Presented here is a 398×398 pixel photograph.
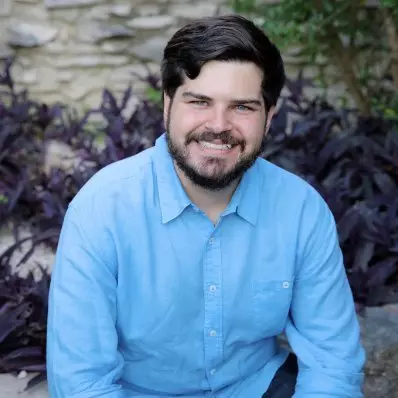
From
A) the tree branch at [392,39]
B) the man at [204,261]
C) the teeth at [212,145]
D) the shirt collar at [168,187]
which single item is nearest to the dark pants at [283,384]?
the man at [204,261]

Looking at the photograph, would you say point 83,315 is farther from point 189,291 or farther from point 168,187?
point 168,187

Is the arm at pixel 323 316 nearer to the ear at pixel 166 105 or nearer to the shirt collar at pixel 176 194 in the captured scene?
the shirt collar at pixel 176 194

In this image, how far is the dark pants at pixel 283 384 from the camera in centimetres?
218

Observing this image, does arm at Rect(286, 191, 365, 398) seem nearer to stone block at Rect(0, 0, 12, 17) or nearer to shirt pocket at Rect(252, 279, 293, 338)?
shirt pocket at Rect(252, 279, 293, 338)

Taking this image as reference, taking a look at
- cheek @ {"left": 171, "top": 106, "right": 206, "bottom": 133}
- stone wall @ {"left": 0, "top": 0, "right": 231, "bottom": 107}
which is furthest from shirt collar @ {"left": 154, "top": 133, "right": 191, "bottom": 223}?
stone wall @ {"left": 0, "top": 0, "right": 231, "bottom": 107}

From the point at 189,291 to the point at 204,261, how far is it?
0.29 ft

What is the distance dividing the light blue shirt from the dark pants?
29 millimetres

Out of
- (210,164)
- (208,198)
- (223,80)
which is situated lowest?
(208,198)

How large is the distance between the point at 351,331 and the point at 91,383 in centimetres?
74

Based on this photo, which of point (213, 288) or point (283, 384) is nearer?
point (213, 288)

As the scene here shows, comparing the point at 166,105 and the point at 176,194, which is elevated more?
the point at 166,105

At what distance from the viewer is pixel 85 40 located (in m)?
5.07

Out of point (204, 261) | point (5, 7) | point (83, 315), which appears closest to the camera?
point (83, 315)

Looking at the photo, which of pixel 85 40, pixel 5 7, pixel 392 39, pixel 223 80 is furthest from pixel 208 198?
pixel 5 7
